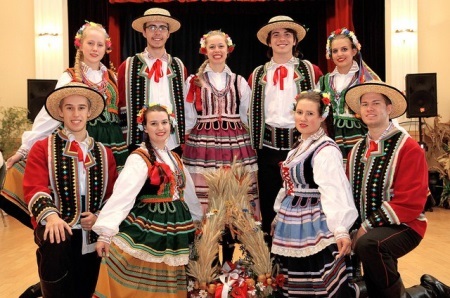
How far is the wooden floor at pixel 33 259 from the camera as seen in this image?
4.05 m

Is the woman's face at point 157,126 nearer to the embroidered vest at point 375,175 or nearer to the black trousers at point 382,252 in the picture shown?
the embroidered vest at point 375,175

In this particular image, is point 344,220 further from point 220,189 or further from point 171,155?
point 171,155

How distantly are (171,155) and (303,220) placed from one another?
0.84 m

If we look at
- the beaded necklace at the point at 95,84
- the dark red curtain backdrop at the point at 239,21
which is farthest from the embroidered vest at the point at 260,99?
the dark red curtain backdrop at the point at 239,21

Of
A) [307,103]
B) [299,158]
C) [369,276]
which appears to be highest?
[307,103]

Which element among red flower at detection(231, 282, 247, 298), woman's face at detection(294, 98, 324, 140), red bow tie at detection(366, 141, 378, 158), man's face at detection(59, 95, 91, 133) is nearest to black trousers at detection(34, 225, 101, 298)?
man's face at detection(59, 95, 91, 133)

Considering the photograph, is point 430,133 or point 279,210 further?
point 430,133

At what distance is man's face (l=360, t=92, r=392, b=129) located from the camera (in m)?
2.95

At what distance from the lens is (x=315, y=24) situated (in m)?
8.88

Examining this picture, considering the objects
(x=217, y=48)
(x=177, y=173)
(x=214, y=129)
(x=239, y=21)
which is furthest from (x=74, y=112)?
(x=239, y=21)

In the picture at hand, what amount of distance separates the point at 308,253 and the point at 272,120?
1204 millimetres

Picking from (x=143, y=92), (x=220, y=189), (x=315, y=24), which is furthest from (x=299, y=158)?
(x=315, y=24)

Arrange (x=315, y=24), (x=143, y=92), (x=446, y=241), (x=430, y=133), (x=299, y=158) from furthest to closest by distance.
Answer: (x=315, y=24) → (x=430, y=133) → (x=446, y=241) → (x=143, y=92) → (x=299, y=158)

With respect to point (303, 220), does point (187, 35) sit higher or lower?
higher
